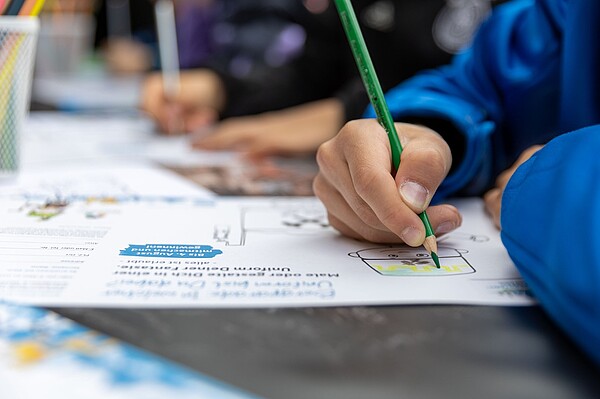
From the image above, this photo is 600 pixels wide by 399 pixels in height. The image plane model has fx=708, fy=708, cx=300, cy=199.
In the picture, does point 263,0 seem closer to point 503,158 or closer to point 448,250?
point 503,158

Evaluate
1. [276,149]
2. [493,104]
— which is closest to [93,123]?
[276,149]

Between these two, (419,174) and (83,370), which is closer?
(83,370)

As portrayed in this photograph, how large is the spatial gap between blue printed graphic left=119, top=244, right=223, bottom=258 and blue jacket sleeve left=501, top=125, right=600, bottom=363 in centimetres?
Result: 14

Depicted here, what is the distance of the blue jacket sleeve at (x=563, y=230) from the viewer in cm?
24

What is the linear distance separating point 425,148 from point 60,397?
0.69 feet

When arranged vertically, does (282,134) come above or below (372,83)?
below

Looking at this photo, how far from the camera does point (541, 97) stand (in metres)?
0.50

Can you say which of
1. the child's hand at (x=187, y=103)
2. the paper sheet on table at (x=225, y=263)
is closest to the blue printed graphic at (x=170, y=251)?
the paper sheet on table at (x=225, y=263)

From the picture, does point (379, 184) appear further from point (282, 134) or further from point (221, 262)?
point (282, 134)

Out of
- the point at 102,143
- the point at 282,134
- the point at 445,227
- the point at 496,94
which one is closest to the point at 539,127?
the point at 496,94

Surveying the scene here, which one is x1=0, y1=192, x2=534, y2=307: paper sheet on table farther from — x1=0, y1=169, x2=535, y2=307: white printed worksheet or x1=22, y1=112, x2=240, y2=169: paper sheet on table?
x1=22, y1=112, x2=240, y2=169: paper sheet on table

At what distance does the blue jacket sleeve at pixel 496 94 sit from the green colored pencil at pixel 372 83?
0.12 metres

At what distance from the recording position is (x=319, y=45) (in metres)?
1.00

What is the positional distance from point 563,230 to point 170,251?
0.60 ft
